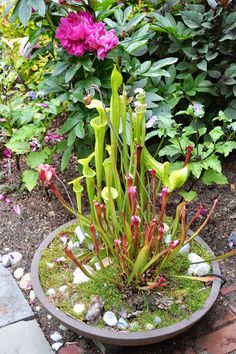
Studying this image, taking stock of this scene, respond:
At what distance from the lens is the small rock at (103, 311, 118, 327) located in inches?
68.1

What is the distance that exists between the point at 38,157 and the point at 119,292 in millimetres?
811

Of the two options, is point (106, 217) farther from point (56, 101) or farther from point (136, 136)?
point (56, 101)

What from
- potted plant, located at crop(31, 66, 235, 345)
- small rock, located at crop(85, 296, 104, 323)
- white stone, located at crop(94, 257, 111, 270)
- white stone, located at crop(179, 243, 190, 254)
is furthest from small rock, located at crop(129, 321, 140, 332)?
white stone, located at crop(179, 243, 190, 254)

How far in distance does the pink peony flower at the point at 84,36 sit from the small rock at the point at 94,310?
0.97 meters

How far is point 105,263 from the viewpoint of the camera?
1.91 meters

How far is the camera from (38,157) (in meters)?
2.34

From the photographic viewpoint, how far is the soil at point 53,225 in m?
1.95

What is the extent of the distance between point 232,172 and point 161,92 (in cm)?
60

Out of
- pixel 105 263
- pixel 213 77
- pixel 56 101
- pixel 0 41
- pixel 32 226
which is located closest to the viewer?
pixel 105 263

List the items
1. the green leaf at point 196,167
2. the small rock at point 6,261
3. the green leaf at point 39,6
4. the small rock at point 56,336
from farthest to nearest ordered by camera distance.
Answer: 1. the small rock at point 6,261
2. the green leaf at point 196,167
3. the green leaf at point 39,6
4. the small rock at point 56,336

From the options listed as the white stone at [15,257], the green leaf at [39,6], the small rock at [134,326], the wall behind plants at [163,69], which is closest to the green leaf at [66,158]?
the wall behind plants at [163,69]

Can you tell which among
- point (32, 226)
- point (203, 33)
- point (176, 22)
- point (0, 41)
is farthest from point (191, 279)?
point (0, 41)

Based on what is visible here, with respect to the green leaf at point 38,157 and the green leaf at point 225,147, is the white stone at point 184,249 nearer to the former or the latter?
the green leaf at point 225,147

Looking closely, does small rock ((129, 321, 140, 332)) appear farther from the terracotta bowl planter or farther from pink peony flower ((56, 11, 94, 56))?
pink peony flower ((56, 11, 94, 56))
